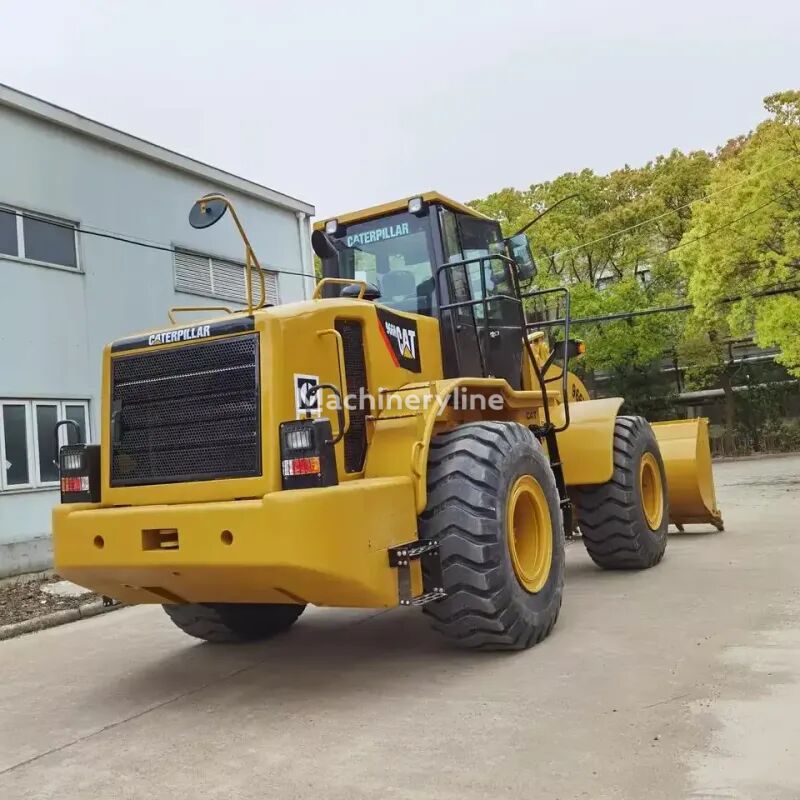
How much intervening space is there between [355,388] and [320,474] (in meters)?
0.94

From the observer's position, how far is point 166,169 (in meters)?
13.6

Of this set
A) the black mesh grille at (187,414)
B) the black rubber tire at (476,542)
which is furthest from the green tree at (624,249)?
the black mesh grille at (187,414)

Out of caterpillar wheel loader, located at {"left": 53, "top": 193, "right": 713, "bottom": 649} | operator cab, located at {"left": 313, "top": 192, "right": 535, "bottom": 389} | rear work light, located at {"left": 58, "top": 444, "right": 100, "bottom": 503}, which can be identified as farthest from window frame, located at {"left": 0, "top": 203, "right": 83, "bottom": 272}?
rear work light, located at {"left": 58, "top": 444, "right": 100, "bottom": 503}

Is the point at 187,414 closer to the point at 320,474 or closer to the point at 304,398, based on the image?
the point at 304,398

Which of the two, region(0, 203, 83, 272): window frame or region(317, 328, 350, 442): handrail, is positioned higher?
region(0, 203, 83, 272): window frame

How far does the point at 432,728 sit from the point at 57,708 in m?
2.30

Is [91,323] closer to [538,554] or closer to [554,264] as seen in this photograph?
[538,554]

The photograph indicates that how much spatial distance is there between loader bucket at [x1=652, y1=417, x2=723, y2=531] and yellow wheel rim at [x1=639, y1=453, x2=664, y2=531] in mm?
1008

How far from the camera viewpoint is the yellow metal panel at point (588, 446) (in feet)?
24.2

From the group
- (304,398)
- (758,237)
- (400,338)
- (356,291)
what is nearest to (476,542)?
(304,398)

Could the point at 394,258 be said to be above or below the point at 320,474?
above

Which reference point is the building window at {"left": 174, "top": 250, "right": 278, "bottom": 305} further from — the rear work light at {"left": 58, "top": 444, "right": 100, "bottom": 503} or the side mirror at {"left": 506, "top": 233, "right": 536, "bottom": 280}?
the rear work light at {"left": 58, "top": 444, "right": 100, "bottom": 503}

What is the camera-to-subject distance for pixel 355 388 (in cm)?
517

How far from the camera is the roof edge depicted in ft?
36.8
